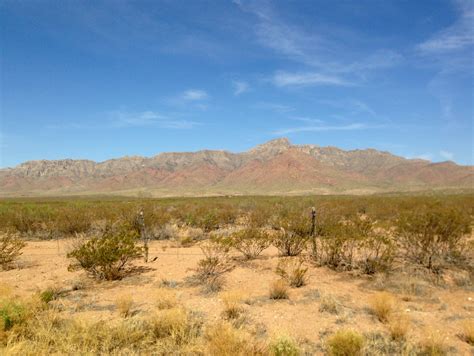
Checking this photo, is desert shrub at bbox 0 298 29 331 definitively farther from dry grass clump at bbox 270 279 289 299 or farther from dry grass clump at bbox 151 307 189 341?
dry grass clump at bbox 270 279 289 299

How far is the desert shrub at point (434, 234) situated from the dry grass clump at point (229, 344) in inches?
283

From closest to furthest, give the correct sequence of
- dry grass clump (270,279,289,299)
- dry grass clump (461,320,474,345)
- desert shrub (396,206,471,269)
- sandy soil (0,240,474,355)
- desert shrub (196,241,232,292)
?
1. dry grass clump (461,320,474,345)
2. sandy soil (0,240,474,355)
3. dry grass clump (270,279,289,299)
4. desert shrub (196,241,232,292)
5. desert shrub (396,206,471,269)

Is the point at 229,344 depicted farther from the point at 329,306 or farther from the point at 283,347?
the point at 329,306

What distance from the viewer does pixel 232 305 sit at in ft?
23.2

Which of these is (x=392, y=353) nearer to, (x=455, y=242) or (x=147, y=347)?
(x=147, y=347)

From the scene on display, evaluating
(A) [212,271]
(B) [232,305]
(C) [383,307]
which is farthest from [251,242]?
(C) [383,307]

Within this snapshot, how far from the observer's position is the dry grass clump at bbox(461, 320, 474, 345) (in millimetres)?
5898

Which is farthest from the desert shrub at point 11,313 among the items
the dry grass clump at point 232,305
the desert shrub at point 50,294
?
the dry grass clump at point 232,305

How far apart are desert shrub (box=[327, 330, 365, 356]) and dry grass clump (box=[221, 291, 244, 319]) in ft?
7.01

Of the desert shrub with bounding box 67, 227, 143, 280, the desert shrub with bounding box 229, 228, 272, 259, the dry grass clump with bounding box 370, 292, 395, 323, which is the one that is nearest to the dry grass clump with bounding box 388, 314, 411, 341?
the dry grass clump with bounding box 370, 292, 395, 323

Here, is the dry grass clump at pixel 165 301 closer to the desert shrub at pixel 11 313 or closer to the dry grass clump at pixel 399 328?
the desert shrub at pixel 11 313

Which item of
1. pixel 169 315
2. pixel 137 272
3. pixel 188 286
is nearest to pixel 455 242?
pixel 188 286

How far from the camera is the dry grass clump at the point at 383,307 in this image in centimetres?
689

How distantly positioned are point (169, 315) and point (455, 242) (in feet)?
29.9
